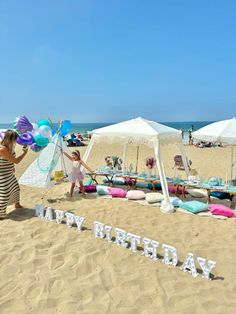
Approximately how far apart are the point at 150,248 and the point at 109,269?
79 centimetres

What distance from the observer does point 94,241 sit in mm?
4930

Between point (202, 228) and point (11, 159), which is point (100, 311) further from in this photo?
point (11, 159)

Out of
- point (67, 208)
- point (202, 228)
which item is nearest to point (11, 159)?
point (67, 208)

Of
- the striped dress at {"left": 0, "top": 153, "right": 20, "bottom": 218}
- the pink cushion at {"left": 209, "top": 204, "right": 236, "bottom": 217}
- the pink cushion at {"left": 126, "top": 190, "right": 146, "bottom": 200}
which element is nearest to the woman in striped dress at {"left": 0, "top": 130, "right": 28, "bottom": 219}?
the striped dress at {"left": 0, "top": 153, "right": 20, "bottom": 218}

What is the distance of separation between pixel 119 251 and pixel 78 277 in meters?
0.95

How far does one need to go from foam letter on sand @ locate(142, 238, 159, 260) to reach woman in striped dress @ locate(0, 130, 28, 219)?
10.1ft

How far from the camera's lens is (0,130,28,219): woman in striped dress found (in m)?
5.57

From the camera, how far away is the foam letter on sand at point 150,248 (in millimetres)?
4390

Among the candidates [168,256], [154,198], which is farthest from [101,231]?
[154,198]

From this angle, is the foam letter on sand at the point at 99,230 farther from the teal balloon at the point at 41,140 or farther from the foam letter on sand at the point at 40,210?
the teal balloon at the point at 41,140

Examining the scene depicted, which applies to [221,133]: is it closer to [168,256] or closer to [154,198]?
[154,198]

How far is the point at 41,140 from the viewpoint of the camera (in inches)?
313

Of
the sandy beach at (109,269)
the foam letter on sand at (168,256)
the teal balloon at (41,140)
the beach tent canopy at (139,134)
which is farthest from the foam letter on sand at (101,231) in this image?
the teal balloon at (41,140)

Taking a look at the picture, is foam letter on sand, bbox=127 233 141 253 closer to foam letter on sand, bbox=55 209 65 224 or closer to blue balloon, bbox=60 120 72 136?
foam letter on sand, bbox=55 209 65 224
